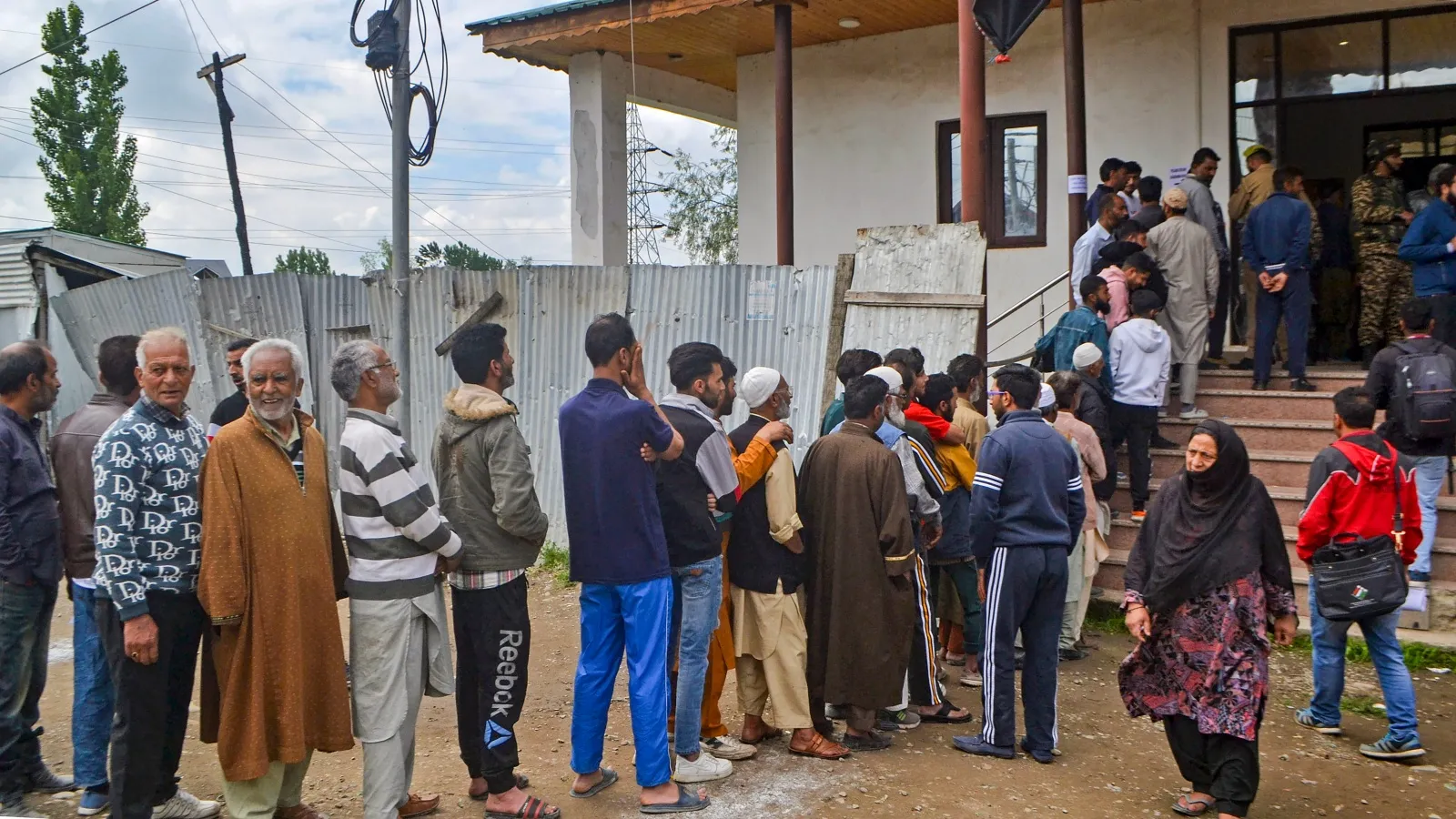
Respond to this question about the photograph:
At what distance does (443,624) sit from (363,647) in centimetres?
33

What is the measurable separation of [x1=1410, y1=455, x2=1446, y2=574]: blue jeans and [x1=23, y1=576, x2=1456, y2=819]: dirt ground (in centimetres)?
80

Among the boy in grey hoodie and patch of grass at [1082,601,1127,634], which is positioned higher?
the boy in grey hoodie

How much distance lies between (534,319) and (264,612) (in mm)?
5663

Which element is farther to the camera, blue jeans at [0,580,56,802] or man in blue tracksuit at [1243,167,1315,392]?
man in blue tracksuit at [1243,167,1315,392]

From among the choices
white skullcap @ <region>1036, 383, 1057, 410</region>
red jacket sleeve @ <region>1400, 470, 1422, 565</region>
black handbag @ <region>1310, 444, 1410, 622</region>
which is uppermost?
white skullcap @ <region>1036, 383, 1057, 410</region>

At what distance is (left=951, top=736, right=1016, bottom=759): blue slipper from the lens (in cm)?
511

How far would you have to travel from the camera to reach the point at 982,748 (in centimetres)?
513

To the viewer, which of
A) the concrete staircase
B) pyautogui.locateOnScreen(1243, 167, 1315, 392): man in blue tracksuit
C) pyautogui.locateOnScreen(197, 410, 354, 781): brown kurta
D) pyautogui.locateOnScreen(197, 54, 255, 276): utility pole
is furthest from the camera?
pyautogui.locateOnScreen(197, 54, 255, 276): utility pole

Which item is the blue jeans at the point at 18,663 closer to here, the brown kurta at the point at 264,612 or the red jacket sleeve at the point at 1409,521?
the brown kurta at the point at 264,612

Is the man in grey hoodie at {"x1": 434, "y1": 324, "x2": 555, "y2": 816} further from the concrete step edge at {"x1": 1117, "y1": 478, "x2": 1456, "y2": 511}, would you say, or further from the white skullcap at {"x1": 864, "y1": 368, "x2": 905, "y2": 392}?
the concrete step edge at {"x1": 1117, "y1": 478, "x2": 1456, "y2": 511}

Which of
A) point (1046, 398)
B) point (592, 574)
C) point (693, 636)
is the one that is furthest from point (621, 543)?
point (1046, 398)

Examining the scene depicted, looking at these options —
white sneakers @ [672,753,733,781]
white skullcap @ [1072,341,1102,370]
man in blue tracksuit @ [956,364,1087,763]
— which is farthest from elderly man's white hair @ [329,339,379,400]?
white skullcap @ [1072,341,1102,370]

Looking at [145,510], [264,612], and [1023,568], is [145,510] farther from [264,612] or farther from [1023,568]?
[1023,568]

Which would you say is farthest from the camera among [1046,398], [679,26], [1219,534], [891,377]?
[679,26]
